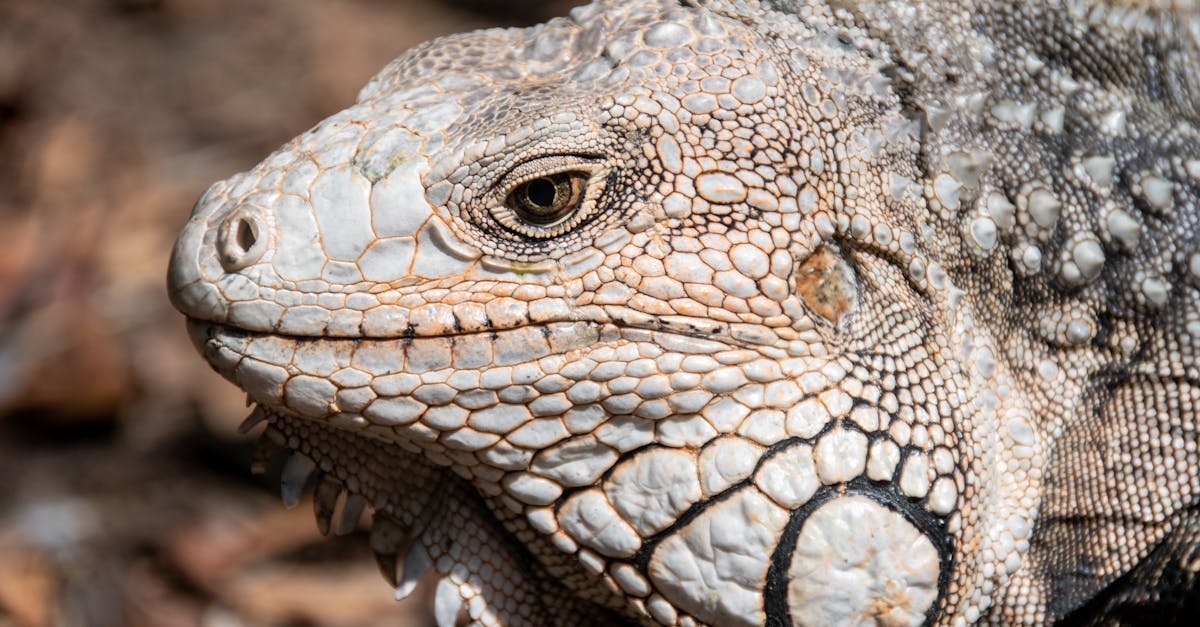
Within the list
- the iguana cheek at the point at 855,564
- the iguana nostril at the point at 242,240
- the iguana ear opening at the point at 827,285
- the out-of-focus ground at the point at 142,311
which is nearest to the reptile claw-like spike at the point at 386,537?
the iguana nostril at the point at 242,240

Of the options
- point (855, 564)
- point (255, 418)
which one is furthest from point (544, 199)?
point (855, 564)

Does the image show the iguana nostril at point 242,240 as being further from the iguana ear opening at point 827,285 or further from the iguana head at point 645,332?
the iguana ear opening at point 827,285

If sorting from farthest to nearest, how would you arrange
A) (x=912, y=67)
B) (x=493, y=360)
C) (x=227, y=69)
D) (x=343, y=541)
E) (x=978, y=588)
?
(x=227, y=69) → (x=343, y=541) → (x=912, y=67) → (x=978, y=588) → (x=493, y=360)

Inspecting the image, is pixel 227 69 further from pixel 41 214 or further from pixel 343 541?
pixel 343 541

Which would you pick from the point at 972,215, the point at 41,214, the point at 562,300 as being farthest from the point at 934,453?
the point at 41,214

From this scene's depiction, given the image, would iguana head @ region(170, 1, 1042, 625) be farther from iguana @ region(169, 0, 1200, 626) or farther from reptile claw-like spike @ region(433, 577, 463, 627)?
reptile claw-like spike @ region(433, 577, 463, 627)

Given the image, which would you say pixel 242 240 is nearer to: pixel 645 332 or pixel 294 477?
pixel 294 477
